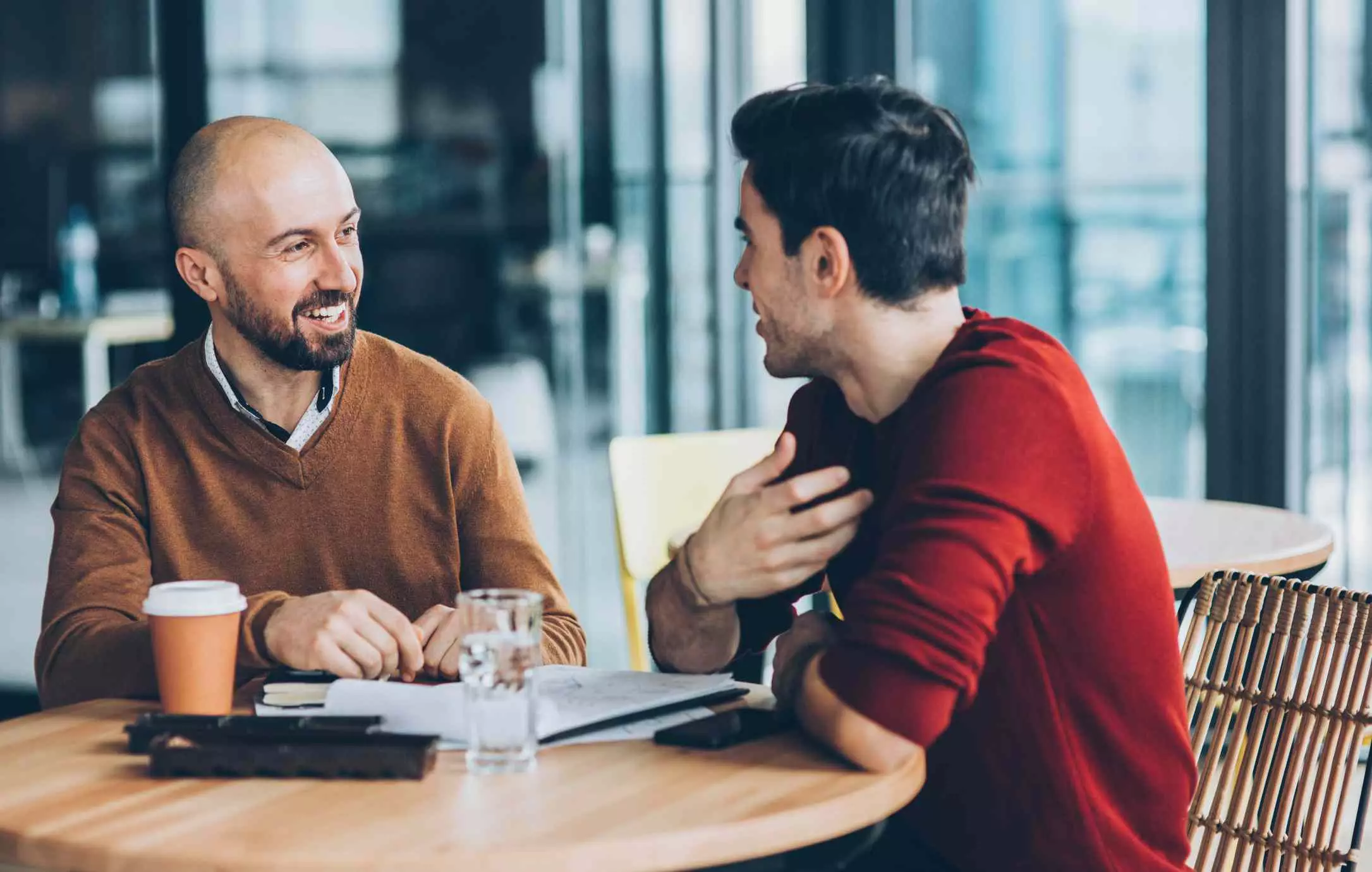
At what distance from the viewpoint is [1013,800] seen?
1.39 m

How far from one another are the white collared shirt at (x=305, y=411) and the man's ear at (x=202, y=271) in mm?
65

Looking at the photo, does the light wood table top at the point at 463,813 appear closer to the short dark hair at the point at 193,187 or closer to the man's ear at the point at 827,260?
the man's ear at the point at 827,260

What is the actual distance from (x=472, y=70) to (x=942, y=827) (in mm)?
2666

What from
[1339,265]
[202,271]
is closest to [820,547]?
[202,271]

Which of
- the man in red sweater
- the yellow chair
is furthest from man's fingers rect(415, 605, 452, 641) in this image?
the yellow chair

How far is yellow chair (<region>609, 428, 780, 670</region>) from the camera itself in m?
3.00

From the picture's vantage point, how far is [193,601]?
139 cm

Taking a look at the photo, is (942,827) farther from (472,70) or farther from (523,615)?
(472,70)

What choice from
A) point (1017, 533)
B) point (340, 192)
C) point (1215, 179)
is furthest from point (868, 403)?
point (1215, 179)

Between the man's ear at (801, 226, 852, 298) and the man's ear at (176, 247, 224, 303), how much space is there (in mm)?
876

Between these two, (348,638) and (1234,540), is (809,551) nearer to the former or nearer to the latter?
(348,638)

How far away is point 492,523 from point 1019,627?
2.66ft

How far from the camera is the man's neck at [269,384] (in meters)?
Answer: 1.98

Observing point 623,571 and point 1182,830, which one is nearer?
point 1182,830
